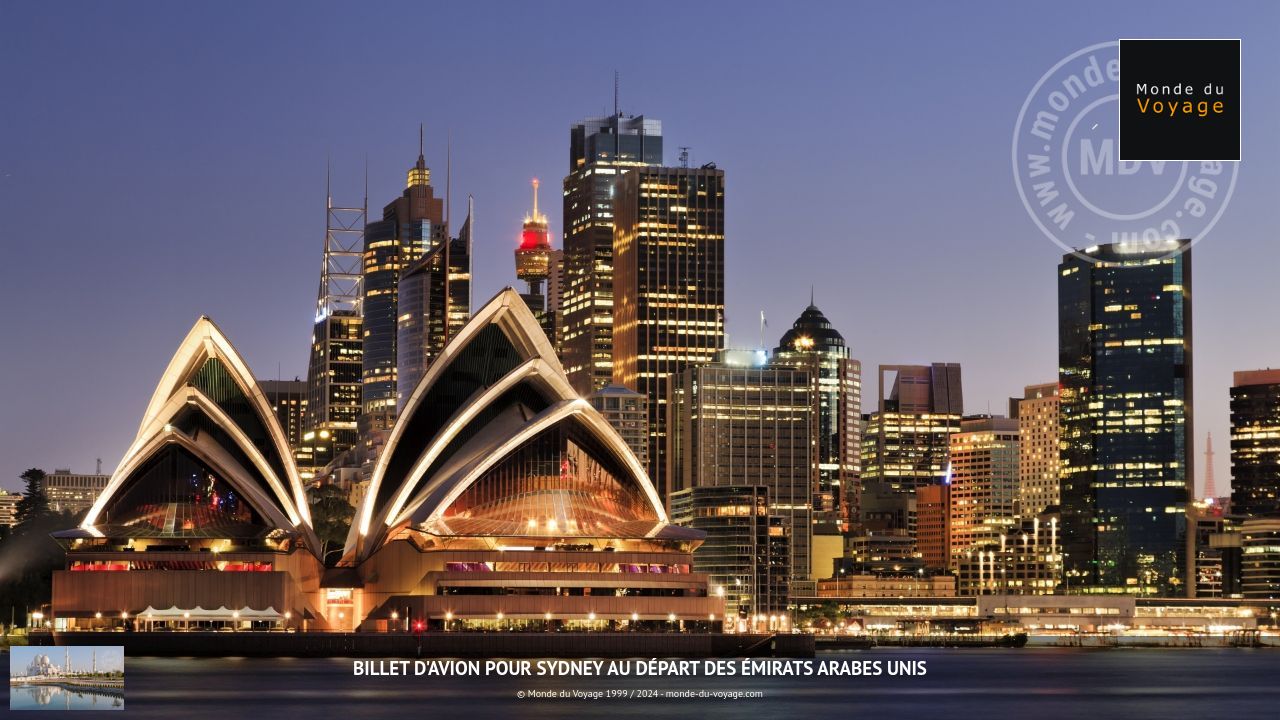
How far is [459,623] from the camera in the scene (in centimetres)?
12738

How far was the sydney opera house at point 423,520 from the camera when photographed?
419 feet

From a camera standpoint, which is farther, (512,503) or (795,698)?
(512,503)

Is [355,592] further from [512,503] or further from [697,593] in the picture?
[697,593]

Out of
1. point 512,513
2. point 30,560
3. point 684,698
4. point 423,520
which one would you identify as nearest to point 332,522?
point 30,560

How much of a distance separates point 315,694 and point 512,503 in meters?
40.2

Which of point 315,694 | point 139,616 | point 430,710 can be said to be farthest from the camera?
point 139,616

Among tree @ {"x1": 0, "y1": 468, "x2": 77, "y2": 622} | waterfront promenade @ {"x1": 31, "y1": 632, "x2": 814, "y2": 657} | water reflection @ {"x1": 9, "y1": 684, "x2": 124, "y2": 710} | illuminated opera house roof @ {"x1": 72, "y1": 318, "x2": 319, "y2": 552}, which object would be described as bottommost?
waterfront promenade @ {"x1": 31, "y1": 632, "x2": 814, "y2": 657}

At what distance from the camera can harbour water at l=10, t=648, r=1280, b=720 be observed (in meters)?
83.2

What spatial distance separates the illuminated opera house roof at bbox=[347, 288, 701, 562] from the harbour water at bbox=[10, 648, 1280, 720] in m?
12.4

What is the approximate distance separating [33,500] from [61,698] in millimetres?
97815

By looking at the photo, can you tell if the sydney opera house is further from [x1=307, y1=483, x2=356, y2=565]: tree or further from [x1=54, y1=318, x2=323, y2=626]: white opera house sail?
[x1=307, y1=483, x2=356, y2=565]: tree

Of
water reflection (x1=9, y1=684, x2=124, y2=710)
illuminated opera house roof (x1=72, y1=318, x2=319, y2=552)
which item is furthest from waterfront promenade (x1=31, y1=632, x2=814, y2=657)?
water reflection (x1=9, y1=684, x2=124, y2=710)

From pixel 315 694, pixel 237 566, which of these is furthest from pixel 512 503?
pixel 315 694

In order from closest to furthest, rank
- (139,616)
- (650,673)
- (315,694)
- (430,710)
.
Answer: (430,710), (315,694), (650,673), (139,616)
